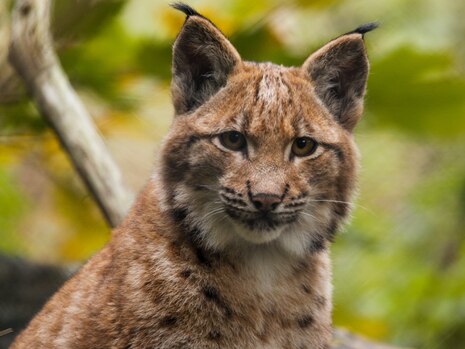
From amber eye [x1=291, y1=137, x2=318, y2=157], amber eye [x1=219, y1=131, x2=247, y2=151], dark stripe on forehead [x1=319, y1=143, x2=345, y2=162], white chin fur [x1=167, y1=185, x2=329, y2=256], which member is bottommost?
white chin fur [x1=167, y1=185, x2=329, y2=256]

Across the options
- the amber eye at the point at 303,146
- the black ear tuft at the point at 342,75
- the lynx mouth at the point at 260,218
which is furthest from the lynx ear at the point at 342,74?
the lynx mouth at the point at 260,218

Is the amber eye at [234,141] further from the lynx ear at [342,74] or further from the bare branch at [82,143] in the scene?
the bare branch at [82,143]

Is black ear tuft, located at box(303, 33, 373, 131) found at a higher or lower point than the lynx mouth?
higher

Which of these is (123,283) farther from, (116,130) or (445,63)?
(116,130)

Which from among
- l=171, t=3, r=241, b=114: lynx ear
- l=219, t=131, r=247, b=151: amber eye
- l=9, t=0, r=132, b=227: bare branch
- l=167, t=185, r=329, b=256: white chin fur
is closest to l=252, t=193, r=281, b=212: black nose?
l=167, t=185, r=329, b=256: white chin fur

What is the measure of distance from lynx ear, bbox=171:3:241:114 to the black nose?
0.79 metres

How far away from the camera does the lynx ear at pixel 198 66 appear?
15.5 feet

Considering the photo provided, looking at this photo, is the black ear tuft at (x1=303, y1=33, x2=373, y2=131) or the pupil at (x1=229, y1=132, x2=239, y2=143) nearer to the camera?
the pupil at (x1=229, y1=132, x2=239, y2=143)

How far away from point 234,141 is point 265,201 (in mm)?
418

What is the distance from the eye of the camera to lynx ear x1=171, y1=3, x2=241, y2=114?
473 centimetres

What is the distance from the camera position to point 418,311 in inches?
341

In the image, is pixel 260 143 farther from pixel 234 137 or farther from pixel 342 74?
pixel 342 74

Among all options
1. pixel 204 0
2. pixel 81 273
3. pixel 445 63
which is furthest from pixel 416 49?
pixel 81 273

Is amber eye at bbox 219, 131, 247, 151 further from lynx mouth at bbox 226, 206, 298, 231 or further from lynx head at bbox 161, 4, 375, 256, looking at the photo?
lynx mouth at bbox 226, 206, 298, 231
